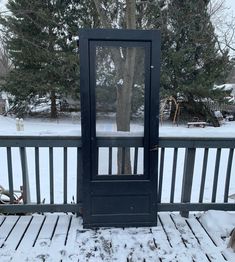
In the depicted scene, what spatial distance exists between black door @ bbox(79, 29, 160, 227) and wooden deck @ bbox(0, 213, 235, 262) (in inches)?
6.2

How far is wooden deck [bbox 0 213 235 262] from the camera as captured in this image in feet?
7.72

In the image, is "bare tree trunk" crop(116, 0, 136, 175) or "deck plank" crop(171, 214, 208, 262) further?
"bare tree trunk" crop(116, 0, 136, 175)

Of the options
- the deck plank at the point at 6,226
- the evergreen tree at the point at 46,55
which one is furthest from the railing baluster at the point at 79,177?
the evergreen tree at the point at 46,55

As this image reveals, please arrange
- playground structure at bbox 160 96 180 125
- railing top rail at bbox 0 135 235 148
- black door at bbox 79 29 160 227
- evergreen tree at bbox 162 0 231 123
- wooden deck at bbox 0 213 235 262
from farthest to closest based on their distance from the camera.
Answer: playground structure at bbox 160 96 180 125 → evergreen tree at bbox 162 0 231 123 → railing top rail at bbox 0 135 235 148 → black door at bbox 79 29 160 227 → wooden deck at bbox 0 213 235 262

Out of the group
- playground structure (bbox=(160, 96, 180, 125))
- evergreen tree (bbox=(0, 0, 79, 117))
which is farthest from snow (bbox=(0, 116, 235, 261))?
evergreen tree (bbox=(0, 0, 79, 117))

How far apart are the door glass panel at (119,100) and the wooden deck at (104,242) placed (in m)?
0.57

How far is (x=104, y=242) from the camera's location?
8.38 ft

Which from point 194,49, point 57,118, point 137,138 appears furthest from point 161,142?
point 57,118

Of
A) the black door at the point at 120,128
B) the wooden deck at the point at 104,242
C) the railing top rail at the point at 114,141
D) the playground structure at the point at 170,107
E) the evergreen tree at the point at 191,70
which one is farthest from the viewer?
the playground structure at the point at 170,107

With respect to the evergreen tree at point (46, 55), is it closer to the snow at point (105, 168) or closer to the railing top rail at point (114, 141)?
the snow at point (105, 168)

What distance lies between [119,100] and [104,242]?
4.06ft

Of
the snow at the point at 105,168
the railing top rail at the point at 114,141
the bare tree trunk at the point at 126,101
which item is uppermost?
the bare tree trunk at the point at 126,101

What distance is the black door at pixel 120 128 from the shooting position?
2576 millimetres

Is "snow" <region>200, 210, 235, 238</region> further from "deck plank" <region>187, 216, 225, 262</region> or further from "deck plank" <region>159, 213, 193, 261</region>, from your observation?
"deck plank" <region>159, 213, 193, 261</region>
